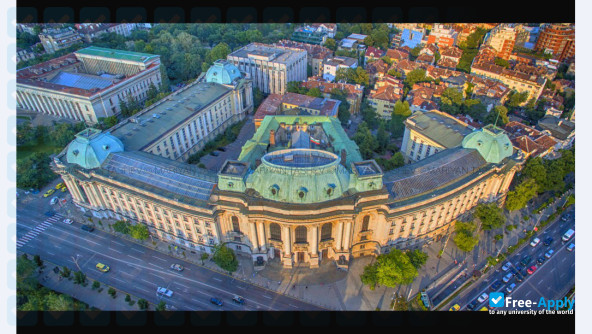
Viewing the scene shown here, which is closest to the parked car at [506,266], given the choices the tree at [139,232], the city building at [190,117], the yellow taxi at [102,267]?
the tree at [139,232]

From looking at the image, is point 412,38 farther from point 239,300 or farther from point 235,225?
point 239,300

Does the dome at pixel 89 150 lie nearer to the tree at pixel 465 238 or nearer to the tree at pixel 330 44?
the tree at pixel 465 238

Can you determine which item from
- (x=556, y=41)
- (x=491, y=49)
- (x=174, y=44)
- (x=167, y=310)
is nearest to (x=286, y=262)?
(x=167, y=310)

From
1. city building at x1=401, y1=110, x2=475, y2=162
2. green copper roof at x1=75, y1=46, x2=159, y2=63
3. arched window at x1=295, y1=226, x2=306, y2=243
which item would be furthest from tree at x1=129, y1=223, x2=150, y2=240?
green copper roof at x1=75, y1=46, x2=159, y2=63

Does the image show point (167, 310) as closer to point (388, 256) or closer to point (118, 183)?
point (118, 183)

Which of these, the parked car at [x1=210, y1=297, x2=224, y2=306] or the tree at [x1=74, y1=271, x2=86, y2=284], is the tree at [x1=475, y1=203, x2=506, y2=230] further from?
the tree at [x1=74, y1=271, x2=86, y2=284]

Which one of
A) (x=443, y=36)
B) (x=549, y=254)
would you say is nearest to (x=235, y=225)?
(x=549, y=254)
